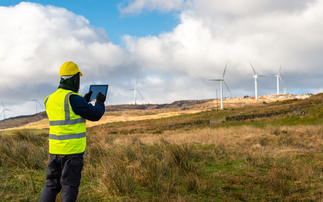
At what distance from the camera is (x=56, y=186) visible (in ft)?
13.8

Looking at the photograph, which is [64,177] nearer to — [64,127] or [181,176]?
[64,127]

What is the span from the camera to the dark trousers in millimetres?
4047

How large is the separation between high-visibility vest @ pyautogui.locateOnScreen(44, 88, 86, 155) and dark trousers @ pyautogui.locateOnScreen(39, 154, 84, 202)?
130 millimetres

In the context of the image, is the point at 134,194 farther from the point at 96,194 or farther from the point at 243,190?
the point at 243,190

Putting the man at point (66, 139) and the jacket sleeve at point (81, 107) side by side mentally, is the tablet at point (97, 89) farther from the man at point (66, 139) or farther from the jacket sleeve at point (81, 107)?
the jacket sleeve at point (81, 107)

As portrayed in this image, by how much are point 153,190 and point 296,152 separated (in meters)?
7.24

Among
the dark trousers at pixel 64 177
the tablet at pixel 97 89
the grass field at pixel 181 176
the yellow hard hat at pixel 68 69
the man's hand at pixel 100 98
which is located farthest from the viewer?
the grass field at pixel 181 176

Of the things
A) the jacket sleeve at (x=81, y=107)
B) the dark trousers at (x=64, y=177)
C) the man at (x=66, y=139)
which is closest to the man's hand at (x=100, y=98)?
the man at (x=66, y=139)

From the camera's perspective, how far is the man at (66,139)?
13.3 ft

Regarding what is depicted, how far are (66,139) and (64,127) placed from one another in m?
0.20

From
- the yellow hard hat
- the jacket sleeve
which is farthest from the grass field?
the yellow hard hat

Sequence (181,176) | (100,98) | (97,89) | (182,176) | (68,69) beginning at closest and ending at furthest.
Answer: (68,69) < (100,98) < (97,89) < (181,176) < (182,176)

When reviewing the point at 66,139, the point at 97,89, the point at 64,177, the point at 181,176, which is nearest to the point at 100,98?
the point at 97,89

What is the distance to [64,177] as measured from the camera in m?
4.07
